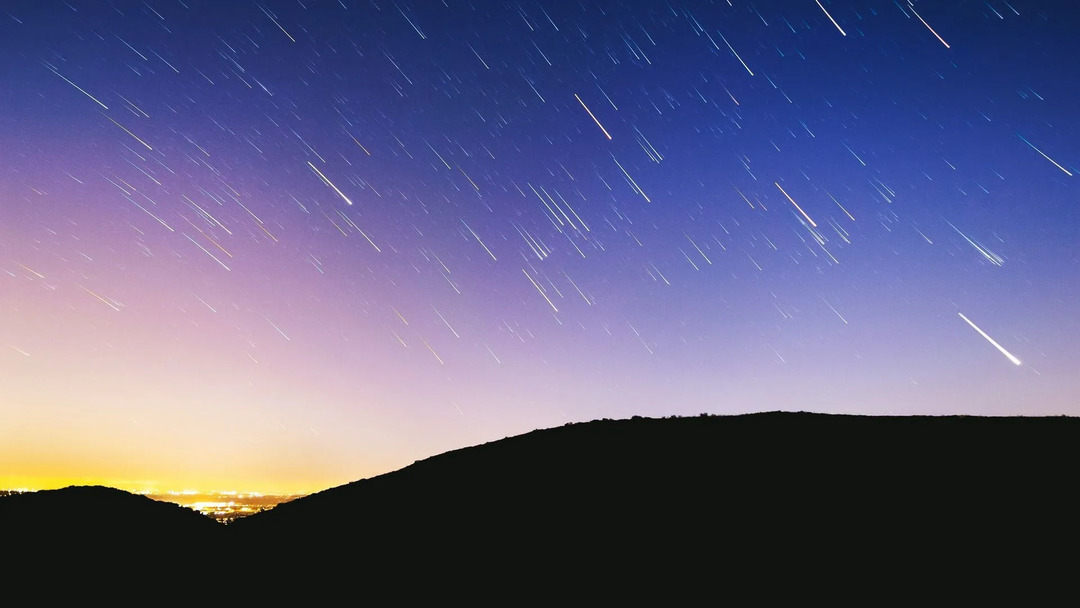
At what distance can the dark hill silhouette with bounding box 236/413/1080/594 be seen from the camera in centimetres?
1273

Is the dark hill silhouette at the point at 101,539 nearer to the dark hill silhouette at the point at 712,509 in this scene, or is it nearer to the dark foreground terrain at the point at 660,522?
the dark foreground terrain at the point at 660,522

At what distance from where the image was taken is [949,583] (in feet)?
36.6

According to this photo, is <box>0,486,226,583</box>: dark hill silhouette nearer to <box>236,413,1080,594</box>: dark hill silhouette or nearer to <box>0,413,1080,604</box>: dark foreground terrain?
<box>0,413,1080,604</box>: dark foreground terrain

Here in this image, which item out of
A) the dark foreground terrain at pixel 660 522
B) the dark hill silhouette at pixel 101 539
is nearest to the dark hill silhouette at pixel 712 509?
the dark foreground terrain at pixel 660 522

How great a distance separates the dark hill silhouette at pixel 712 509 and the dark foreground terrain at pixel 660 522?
2.3 inches

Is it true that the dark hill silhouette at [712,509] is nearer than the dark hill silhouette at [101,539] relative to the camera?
Yes

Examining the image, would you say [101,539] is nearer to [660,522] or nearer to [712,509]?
[660,522]

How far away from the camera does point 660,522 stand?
15.0m

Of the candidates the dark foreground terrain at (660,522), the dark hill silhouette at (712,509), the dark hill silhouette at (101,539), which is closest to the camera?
the dark foreground terrain at (660,522)

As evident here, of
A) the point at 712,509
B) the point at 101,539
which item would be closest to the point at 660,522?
the point at 712,509

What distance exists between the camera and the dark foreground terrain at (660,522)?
40.1 feet

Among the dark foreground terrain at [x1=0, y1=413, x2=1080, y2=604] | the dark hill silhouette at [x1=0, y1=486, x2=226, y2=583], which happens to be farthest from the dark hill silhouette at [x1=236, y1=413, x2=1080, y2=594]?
the dark hill silhouette at [x1=0, y1=486, x2=226, y2=583]

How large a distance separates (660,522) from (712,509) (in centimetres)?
138

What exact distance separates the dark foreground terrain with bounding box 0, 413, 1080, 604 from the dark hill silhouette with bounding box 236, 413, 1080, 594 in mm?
58
